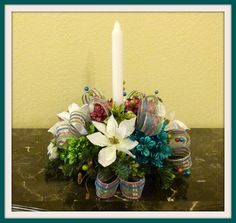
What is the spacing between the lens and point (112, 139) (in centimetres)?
71

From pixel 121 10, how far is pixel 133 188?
1.53ft

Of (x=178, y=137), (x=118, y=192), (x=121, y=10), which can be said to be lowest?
(x=118, y=192)

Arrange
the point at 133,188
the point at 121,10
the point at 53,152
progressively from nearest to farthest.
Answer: the point at 133,188 < the point at 53,152 < the point at 121,10

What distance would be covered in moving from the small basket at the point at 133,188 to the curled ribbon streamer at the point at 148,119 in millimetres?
97

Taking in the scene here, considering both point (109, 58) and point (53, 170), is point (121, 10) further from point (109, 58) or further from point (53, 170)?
point (53, 170)

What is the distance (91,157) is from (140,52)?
15.6 inches

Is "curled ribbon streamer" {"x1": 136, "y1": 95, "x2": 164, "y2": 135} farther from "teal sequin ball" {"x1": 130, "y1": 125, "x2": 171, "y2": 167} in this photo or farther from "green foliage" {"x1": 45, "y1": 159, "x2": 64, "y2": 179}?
"green foliage" {"x1": 45, "y1": 159, "x2": 64, "y2": 179}

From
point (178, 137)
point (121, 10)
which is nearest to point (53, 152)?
point (178, 137)

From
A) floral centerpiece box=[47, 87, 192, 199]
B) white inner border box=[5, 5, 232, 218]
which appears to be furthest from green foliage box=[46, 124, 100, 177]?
white inner border box=[5, 5, 232, 218]

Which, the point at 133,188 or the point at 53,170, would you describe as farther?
the point at 53,170

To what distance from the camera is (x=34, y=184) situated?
2.51ft

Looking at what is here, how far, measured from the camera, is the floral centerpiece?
2.30 ft

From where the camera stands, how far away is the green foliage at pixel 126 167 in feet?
2.28

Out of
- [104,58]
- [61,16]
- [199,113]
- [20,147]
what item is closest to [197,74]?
[199,113]
